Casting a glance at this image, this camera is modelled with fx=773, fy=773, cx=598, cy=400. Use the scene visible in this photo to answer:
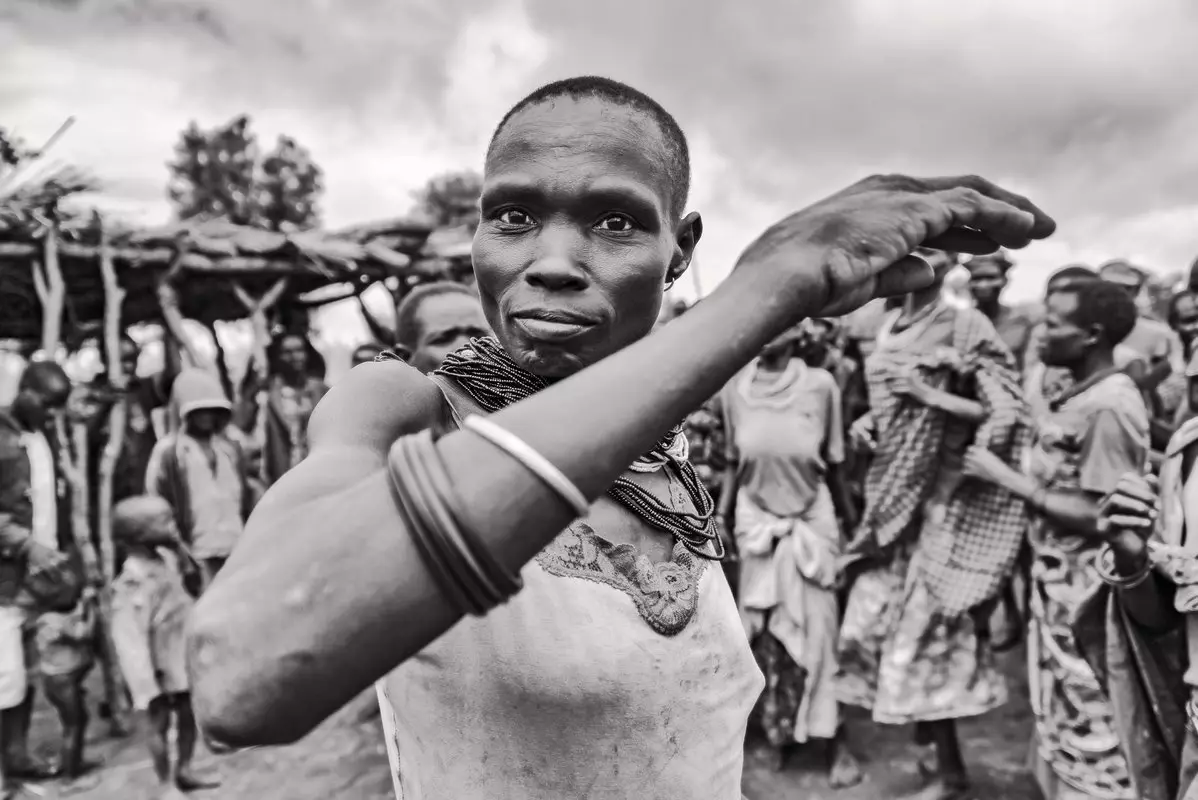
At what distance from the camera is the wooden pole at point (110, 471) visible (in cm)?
565

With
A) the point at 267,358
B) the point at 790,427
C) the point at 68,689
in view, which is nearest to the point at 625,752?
the point at 790,427

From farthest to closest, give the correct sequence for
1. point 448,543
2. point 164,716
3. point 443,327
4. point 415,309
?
point 164,716 → point 415,309 → point 443,327 → point 448,543

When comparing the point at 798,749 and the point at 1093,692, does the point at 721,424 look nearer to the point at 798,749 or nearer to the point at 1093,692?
the point at 798,749

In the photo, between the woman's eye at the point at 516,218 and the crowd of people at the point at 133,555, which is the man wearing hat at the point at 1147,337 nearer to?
the crowd of people at the point at 133,555

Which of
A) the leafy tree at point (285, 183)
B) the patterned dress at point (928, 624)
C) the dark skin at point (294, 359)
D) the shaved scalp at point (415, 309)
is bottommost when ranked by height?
the patterned dress at point (928, 624)

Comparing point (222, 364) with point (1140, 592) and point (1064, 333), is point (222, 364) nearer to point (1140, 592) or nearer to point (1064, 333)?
point (1064, 333)

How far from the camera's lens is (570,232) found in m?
0.91

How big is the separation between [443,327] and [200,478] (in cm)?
277

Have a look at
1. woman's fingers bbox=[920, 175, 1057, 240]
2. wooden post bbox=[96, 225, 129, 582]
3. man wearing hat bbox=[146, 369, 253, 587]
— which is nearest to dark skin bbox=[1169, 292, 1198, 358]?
woman's fingers bbox=[920, 175, 1057, 240]

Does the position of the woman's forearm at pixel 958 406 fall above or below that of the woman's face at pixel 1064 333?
below

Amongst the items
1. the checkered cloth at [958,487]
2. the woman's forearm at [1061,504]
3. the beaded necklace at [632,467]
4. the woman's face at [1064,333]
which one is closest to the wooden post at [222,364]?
the checkered cloth at [958,487]

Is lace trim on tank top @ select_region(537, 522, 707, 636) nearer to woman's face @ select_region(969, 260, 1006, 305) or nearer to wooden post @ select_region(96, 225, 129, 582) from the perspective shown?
woman's face @ select_region(969, 260, 1006, 305)

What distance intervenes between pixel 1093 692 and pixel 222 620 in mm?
3838

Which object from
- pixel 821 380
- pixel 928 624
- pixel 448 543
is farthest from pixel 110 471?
pixel 448 543
